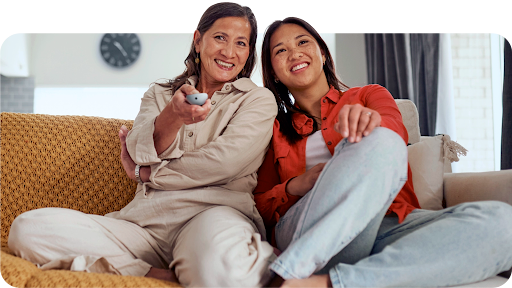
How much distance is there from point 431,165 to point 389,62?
2520 millimetres

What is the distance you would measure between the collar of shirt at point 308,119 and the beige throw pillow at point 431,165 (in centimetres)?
34

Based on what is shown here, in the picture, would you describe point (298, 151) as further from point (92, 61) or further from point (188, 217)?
point (92, 61)

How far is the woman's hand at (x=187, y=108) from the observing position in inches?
40.6

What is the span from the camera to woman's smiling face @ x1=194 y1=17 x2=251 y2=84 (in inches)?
56.2

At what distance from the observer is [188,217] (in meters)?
1.18

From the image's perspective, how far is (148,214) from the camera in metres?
1.20

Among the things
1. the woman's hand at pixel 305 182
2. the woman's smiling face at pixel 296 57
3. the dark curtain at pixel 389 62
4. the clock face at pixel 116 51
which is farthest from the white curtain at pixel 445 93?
the clock face at pixel 116 51

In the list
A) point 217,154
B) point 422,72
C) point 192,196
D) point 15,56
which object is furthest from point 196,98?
point 15,56

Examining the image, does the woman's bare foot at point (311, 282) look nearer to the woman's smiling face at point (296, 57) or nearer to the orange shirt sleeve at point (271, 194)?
the orange shirt sleeve at point (271, 194)

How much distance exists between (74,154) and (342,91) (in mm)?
1055

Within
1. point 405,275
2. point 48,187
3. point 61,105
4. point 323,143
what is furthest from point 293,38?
point 61,105

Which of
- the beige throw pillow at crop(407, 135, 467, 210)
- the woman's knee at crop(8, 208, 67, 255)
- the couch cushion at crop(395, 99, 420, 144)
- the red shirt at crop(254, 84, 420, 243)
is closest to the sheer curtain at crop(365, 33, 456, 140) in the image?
the couch cushion at crop(395, 99, 420, 144)

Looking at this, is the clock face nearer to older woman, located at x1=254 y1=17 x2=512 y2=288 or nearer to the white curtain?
the white curtain

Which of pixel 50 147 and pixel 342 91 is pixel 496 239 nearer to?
pixel 342 91
